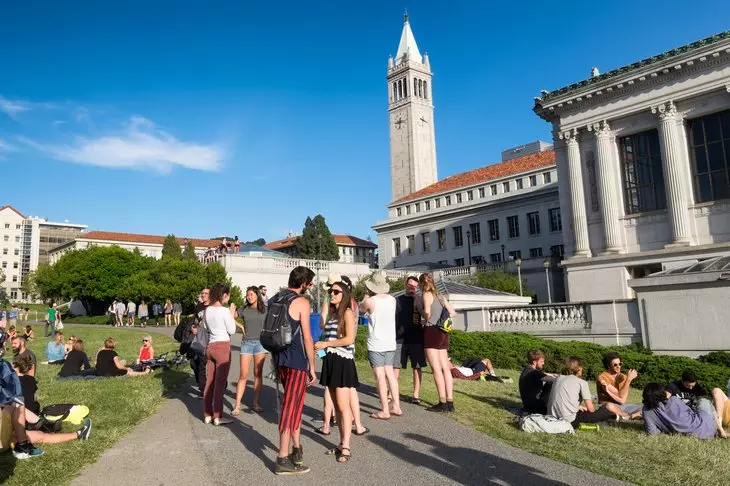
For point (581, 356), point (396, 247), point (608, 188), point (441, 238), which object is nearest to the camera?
point (581, 356)

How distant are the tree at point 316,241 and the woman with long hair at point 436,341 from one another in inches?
3265

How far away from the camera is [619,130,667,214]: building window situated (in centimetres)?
3123

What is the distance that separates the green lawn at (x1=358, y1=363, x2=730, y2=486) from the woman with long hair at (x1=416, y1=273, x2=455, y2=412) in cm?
32

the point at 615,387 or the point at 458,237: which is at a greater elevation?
the point at 458,237

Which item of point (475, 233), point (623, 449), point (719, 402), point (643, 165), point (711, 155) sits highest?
point (475, 233)

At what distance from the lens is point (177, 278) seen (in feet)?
132

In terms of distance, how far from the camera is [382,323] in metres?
7.76

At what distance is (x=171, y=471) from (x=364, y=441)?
7.50ft

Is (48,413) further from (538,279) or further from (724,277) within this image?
(538,279)

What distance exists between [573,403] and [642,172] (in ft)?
93.2

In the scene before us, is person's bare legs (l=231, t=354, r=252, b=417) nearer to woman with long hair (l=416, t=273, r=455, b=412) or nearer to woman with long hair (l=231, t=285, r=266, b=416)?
woman with long hair (l=231, t=285, r=266, b=416)

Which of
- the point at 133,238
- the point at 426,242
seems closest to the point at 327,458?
the point at 426,242

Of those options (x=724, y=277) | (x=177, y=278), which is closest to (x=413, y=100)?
(x=177, y=278)

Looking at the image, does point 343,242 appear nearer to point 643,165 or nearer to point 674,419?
point 643,165
